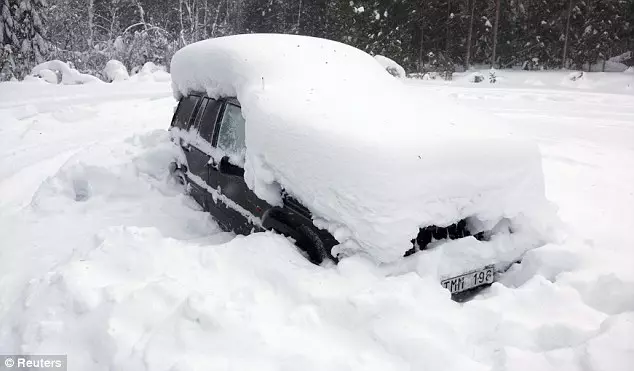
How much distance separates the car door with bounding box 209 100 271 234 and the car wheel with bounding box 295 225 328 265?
436 mm

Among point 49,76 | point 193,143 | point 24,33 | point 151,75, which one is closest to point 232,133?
point 193,143

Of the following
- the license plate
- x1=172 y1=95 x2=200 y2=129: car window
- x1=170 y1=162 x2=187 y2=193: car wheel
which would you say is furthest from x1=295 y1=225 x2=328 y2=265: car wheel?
x1=170 y1=162 x2=187 y2=193: car wheel

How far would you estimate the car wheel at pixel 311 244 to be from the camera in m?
3.53

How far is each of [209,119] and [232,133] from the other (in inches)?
22.7

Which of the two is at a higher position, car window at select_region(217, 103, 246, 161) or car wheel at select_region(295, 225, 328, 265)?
car window at select_region(217, 103, 246, 161)

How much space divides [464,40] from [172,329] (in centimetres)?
3182

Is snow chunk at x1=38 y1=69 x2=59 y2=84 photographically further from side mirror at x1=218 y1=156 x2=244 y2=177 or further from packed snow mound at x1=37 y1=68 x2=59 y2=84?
side mirror at x1=218 y1=156 x2=244 y2=177

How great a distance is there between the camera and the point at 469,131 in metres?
3.79

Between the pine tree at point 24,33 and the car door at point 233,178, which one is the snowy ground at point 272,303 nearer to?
the car door at point 233,178

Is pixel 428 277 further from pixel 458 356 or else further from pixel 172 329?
pixel 172 329

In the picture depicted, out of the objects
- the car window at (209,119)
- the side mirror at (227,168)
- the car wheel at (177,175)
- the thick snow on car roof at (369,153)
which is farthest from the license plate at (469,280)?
the car wheel at (177,175)

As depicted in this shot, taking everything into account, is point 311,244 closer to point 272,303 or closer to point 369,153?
point 272,303

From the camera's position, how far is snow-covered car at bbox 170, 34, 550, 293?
323 centimetres

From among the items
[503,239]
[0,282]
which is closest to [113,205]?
[0,282]
